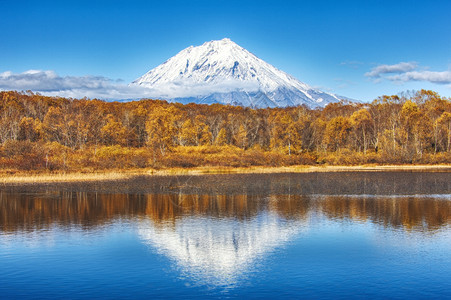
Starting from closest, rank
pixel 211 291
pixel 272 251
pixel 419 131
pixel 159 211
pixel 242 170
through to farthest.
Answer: pixel 211 291 → pixel 272 251 → pixel 159 211 → pixel 242 170 → pixel 419 131

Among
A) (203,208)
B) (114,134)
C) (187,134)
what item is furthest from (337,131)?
(203,208)

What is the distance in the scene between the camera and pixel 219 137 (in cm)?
10188

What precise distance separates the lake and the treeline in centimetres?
3646

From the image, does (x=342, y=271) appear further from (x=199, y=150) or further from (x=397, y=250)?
(x=199, y=150)

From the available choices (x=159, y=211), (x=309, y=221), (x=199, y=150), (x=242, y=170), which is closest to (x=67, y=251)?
(x=159, y=211)

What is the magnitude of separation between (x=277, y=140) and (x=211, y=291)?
8177 centimetres

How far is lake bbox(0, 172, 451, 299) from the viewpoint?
15.8 metres

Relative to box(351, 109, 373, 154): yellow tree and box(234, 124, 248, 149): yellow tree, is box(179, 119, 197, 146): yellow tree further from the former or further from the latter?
box(351, 109, 373, 154): yellow tree

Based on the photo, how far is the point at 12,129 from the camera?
89875 millimetres

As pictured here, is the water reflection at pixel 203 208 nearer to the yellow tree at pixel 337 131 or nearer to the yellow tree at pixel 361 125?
the yellow tree at pixel 337 131

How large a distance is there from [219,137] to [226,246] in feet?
265

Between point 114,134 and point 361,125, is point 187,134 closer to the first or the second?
point 114,134

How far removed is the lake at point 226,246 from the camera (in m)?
15.8

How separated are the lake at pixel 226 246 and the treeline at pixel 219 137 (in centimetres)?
3646
